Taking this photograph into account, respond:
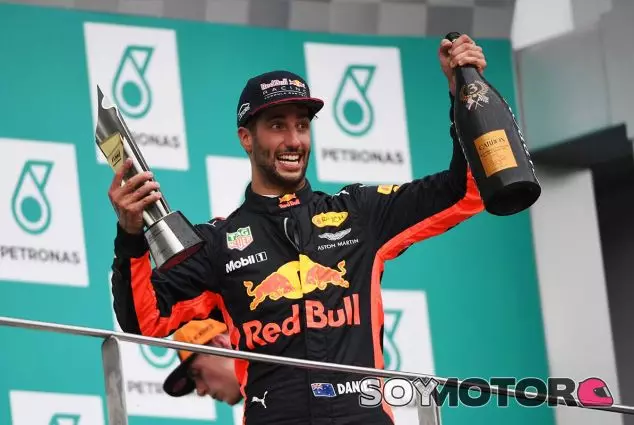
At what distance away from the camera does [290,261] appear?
3.04 metres

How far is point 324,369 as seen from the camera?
8.82ft

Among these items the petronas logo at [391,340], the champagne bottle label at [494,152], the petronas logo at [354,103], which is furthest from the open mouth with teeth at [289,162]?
the petronas logo at [354,103]

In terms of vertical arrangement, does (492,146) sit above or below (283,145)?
below

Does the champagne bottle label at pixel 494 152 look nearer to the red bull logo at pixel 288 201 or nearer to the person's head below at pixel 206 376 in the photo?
the red bull logo at pixel 288 201

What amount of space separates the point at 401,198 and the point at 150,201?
Answer: 23.2 inches

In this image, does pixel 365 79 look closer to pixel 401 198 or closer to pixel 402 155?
pixel 402 155

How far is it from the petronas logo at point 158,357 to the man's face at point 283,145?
149 cm

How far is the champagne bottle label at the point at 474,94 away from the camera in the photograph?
297 centimetres

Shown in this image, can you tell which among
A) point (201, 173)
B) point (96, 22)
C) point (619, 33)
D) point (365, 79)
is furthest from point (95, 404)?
→ point (619, 33)

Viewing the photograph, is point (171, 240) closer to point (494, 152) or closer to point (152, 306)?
point (152, 306)

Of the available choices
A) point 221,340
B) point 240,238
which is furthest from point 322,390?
point 221,340

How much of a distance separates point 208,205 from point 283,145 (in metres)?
1.73

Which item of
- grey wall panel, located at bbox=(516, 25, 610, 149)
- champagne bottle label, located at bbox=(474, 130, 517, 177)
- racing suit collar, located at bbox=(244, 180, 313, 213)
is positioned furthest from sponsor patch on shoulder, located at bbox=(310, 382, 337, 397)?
grey wall panel, located at bbox=(516, 25, 610, 149)

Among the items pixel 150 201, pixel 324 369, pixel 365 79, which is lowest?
pixel 324 369
